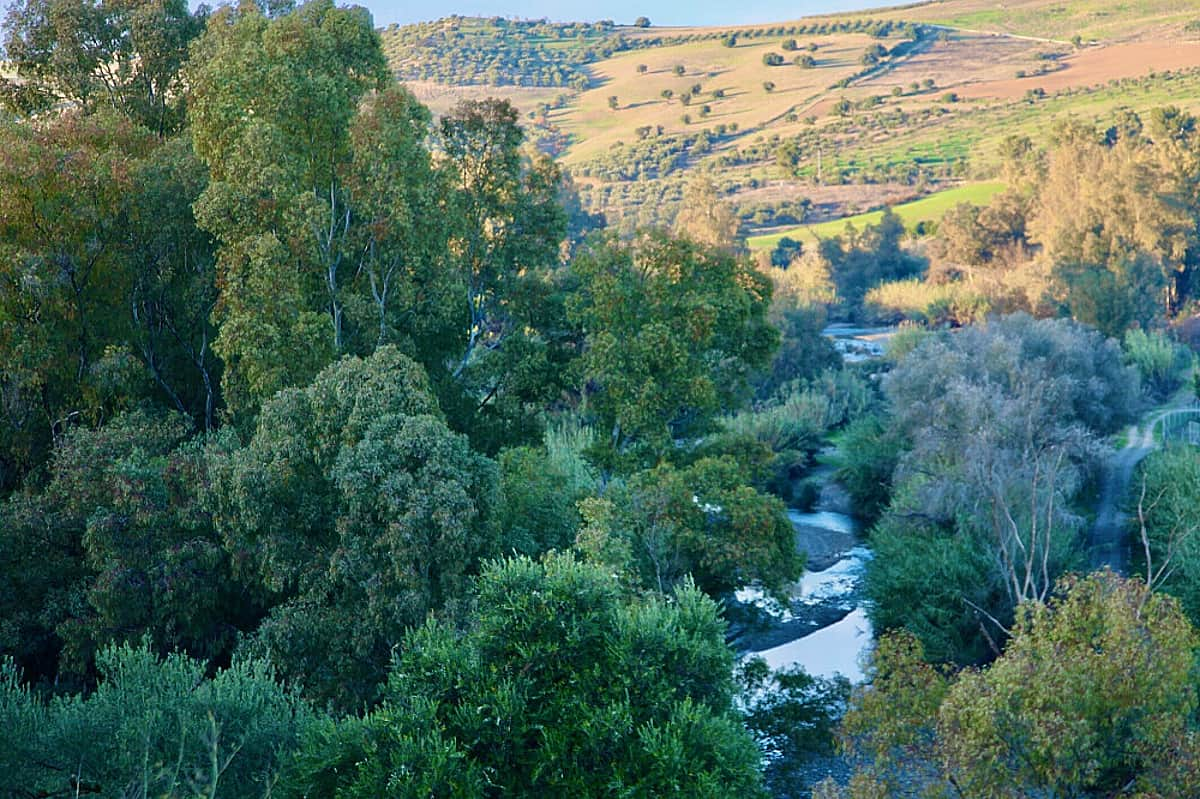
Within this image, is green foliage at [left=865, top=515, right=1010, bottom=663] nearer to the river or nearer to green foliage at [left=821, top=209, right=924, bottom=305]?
the river

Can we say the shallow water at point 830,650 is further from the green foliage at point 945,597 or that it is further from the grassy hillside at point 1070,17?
the grassy hillside at point 1070,17

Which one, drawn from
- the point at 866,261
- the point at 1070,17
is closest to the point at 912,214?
the point at 866,261

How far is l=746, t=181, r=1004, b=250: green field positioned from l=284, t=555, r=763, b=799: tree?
91.0m

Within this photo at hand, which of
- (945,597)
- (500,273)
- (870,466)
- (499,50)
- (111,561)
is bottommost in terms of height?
(870,466)

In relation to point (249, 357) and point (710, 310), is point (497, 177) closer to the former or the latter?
point (710, 310)

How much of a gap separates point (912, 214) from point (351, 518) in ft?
341

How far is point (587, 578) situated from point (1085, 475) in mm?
29464

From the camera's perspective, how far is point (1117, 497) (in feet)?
133

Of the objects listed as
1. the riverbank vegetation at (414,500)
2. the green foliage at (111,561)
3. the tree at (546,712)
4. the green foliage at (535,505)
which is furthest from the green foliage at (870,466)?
the green foliage at (111,561)

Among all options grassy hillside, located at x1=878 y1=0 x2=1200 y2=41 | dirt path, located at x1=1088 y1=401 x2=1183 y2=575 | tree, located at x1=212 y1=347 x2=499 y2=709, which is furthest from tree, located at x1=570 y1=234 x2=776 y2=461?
grassy hillside, located at x1=878 y1=0 x2=1200 y2=41

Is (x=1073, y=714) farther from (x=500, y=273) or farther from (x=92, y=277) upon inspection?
(x=92, y=277)

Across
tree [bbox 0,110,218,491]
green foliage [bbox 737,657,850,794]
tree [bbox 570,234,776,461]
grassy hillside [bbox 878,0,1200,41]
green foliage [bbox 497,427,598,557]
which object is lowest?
green foliage [bbox 737,657,850,794]

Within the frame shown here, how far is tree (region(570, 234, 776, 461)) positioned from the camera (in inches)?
1049

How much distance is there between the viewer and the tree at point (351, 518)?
18.8 meters
